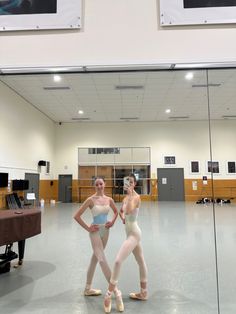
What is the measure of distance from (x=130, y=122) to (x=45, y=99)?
6567 mm

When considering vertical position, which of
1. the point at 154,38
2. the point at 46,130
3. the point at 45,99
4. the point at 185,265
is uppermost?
the point at 45,99

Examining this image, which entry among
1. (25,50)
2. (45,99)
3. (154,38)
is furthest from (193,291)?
(45,99)

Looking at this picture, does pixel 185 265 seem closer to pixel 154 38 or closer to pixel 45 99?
pixel 154 38

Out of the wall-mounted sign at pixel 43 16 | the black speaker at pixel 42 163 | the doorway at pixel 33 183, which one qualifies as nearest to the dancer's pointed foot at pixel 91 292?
the wall-mounted sign at pixel 43 16

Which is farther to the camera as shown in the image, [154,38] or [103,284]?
[103,284]

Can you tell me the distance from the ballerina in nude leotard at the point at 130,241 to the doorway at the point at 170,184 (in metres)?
14.6

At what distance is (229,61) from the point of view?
2.29 meters

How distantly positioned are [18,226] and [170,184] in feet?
48.0

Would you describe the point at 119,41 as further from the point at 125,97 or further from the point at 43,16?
the point at 125,97

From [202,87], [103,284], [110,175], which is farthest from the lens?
[110,175]

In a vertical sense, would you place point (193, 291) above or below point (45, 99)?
below

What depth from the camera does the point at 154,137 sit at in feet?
57.1

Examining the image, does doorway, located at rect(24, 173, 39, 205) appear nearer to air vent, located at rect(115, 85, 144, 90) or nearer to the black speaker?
the black speaker

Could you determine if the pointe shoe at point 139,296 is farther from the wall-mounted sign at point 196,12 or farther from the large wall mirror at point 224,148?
the large wall mirror at point 224,148
